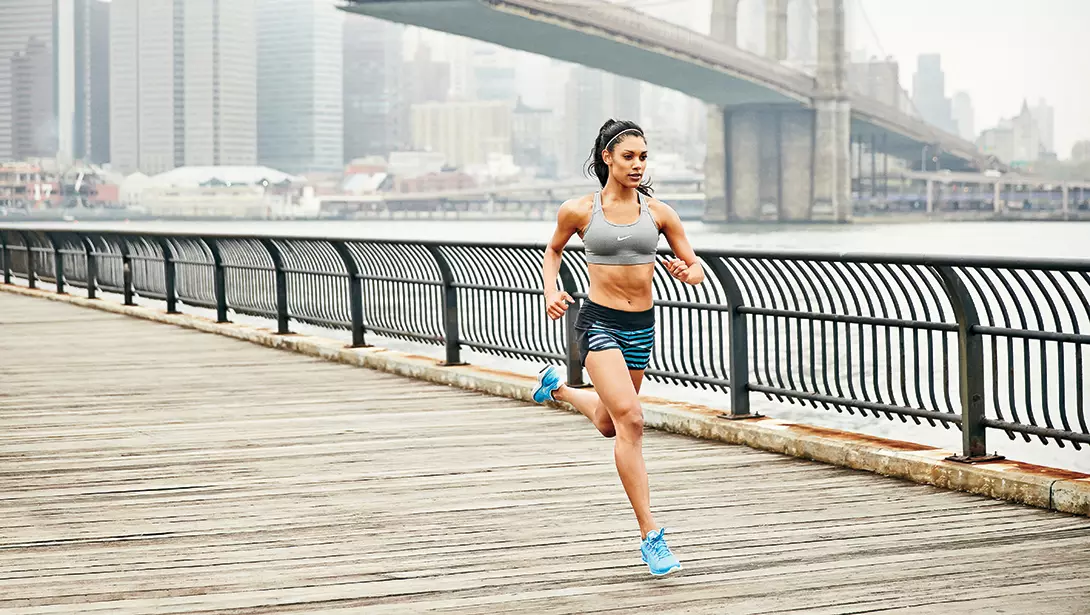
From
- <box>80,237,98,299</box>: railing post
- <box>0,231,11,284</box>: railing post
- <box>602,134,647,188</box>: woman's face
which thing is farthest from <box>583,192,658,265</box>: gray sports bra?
<box>0,231,11,284</box>: railing post

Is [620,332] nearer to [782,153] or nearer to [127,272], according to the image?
Answer: [127,272]

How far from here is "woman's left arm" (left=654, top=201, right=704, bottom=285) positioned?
17.2 ft

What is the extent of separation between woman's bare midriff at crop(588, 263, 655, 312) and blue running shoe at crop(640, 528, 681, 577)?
78 cm

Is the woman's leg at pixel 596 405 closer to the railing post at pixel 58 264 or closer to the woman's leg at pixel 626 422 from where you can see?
the woman's leg at pixel 626 422

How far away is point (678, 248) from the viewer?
5.36 metres

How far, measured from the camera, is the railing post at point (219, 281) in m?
17.6

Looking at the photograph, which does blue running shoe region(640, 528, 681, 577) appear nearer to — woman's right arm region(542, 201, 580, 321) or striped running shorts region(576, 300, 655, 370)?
striped running shorts region(576, 300, 655, 370)

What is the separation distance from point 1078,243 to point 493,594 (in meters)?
98.8

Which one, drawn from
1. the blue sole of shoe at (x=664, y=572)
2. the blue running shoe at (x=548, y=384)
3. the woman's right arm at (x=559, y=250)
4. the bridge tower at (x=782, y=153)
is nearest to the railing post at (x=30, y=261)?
the blue running shoe at (x=548, y=384)

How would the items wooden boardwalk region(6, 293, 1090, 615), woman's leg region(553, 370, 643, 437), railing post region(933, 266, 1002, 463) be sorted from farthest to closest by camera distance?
railing post region(933, 266, 1002, 463) < woman's leg region(553, 370, 643, 437) < wooden boardwalk region(6, 293, 1090, 615)

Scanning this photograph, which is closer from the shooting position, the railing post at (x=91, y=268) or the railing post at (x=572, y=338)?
the railing post at (x=572, y=338)

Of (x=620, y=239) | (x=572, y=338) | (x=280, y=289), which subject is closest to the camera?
(x=620, y=239)

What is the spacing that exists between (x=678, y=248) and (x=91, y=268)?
64.3 feet

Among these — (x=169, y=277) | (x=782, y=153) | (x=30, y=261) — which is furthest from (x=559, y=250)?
(x=782, y=153)
